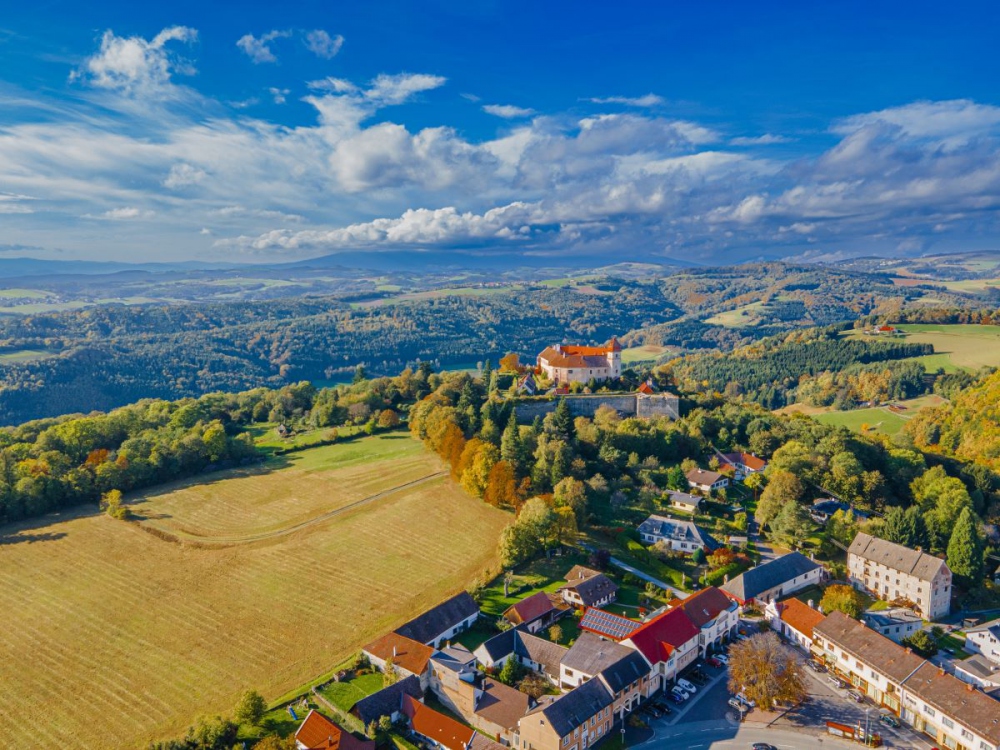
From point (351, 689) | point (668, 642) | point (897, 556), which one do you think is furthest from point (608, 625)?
point (897, 556)

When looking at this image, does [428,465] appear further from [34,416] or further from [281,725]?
[34,416]

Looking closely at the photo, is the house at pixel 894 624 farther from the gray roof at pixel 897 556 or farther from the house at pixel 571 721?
the house at pixel 571 721

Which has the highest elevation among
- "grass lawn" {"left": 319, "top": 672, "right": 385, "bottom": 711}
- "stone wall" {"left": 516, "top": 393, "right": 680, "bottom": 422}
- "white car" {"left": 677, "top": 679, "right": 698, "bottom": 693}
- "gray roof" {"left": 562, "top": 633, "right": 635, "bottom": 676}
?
"stone wall" {"left": 516, "top": 393, "right": 680, "bottom": 422}

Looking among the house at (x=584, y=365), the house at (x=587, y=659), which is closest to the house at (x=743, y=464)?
the house at (x=584, y=365)

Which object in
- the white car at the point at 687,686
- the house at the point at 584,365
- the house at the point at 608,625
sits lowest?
the white car at the point at 687,686

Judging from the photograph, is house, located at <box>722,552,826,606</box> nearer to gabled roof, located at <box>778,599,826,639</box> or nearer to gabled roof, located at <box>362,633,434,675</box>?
gabled roof, located at <box>778,599,826,639</box>

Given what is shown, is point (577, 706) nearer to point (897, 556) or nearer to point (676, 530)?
point (676, 530)

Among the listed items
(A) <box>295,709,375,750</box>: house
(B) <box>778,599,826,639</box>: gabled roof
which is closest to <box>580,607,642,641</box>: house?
(B) <box>778,599,826,639</box>: gabled roof
